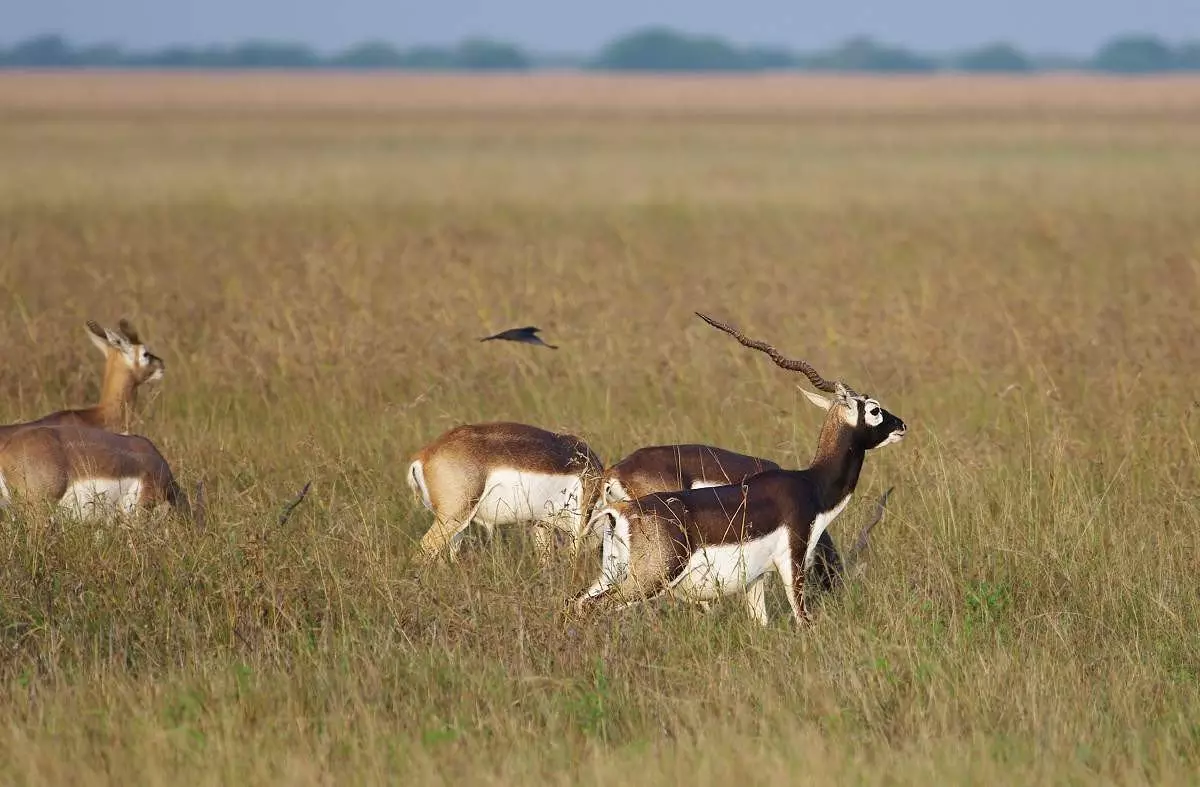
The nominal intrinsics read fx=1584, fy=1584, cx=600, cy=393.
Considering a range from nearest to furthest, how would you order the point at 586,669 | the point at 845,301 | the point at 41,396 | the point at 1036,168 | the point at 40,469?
the point at 586,669
the point at 40,469
the point at 41,396
the point at 845,301
the point at 1036,168

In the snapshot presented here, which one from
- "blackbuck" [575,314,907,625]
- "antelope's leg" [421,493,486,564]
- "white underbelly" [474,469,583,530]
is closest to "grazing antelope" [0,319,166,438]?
"antelope's leg" [421,493,486,564]

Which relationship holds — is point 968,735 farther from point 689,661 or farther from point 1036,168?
point 1036,168

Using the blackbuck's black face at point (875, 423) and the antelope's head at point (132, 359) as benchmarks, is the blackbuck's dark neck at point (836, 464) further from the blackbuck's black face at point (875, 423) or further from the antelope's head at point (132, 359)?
the antelope's head at point (132, 359)

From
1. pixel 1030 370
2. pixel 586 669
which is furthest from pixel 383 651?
pixel 1030 370

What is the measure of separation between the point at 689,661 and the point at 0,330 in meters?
7.78

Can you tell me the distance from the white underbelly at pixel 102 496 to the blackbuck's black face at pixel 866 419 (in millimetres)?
2894

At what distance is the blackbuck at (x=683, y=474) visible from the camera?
20.7ft

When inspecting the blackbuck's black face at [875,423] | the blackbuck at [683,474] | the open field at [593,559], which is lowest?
the open field at [593,559]

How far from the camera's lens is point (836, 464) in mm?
5980

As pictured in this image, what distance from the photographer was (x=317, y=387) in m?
10.1

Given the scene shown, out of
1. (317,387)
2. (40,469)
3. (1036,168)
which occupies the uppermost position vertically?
(40,469)

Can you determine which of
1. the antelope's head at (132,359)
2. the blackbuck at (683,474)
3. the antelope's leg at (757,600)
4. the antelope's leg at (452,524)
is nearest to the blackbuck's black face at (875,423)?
the blackbuck at (683,474)

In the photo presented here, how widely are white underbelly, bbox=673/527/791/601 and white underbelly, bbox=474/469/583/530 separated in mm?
987

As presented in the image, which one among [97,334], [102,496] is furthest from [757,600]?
[97,334]
